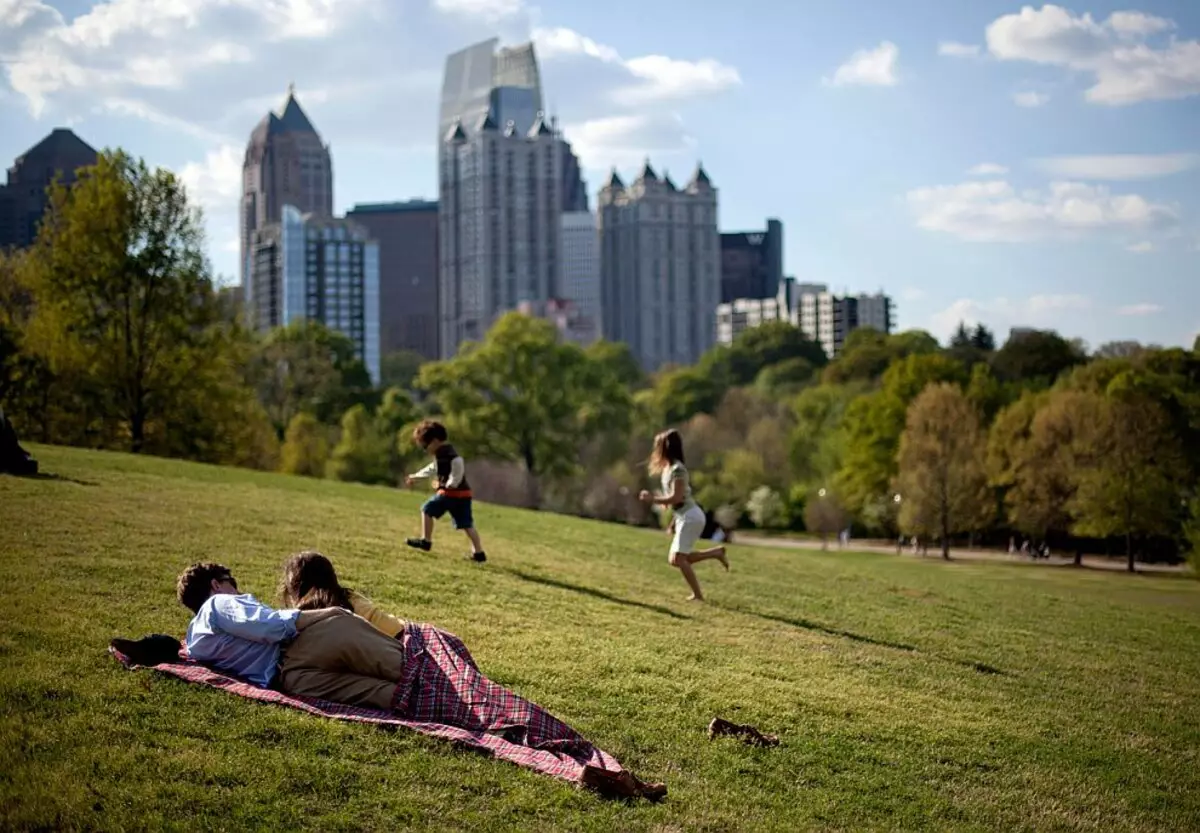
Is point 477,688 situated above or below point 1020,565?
above

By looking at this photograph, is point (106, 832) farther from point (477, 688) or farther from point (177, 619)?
point (177, 619)

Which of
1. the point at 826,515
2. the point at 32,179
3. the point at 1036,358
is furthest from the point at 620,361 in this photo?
the point at 32,179

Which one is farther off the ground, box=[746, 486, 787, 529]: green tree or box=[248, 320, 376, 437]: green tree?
box=[248, 320, 376, 437]: green tree

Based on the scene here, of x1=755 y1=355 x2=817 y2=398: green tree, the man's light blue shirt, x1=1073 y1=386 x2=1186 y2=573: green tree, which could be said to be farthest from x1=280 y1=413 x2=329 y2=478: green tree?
x1=755 y1=355 x2=817 y2=398: green tree

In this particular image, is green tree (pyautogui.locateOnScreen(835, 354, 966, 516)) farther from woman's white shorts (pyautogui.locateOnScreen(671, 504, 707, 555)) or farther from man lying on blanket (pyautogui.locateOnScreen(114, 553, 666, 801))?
man lying on blanket (pyautogui.locateOnScreen(114, 553, 666, 801))

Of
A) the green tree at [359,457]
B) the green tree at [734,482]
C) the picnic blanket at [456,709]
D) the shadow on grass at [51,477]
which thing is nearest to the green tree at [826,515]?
the green tree at [734,482]

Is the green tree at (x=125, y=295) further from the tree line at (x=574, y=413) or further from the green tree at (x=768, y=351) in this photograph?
the green tree at (x=768, y=351)

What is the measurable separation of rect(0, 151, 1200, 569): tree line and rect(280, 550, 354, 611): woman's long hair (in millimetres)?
14628

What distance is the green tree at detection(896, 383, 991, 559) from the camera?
194 feet

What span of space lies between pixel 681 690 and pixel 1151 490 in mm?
47616

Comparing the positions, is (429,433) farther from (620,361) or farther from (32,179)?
(620,361)

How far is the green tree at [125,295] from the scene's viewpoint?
37531 mm

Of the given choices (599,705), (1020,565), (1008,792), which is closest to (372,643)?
(599,705)

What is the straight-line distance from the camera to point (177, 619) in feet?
34.8
